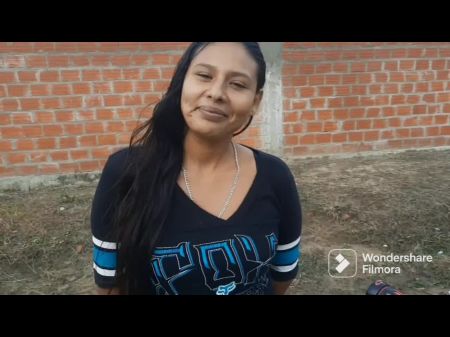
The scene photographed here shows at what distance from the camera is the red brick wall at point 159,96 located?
144 inches

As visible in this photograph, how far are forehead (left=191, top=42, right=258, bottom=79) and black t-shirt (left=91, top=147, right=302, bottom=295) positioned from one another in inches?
15.0

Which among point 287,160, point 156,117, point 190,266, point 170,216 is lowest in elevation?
point 287,160

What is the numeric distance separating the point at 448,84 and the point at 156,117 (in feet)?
13.8

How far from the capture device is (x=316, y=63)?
4.12 meters

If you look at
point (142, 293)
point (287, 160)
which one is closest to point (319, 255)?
point (287, 160)

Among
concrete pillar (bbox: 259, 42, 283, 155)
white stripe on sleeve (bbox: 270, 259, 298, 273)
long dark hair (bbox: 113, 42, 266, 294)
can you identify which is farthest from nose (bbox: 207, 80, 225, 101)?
concrete pillar (bbox: 259, 42, 283, 155)

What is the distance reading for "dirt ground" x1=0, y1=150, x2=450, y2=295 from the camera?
280cm

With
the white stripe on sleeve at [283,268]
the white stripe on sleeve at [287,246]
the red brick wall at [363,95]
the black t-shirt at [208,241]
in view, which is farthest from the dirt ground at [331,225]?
the black t-shirt at [208,241]

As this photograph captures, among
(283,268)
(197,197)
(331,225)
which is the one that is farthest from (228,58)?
(331,225)

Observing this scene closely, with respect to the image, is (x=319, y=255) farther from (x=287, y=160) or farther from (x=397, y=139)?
(x=397, y=139)

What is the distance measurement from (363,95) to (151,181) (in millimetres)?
3546

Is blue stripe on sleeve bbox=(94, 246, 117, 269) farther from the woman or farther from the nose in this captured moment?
the nose

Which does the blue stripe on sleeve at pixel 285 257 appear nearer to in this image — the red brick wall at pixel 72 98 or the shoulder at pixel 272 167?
the shoulder at pixel 272 167

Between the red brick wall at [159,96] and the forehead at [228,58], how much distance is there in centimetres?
263
